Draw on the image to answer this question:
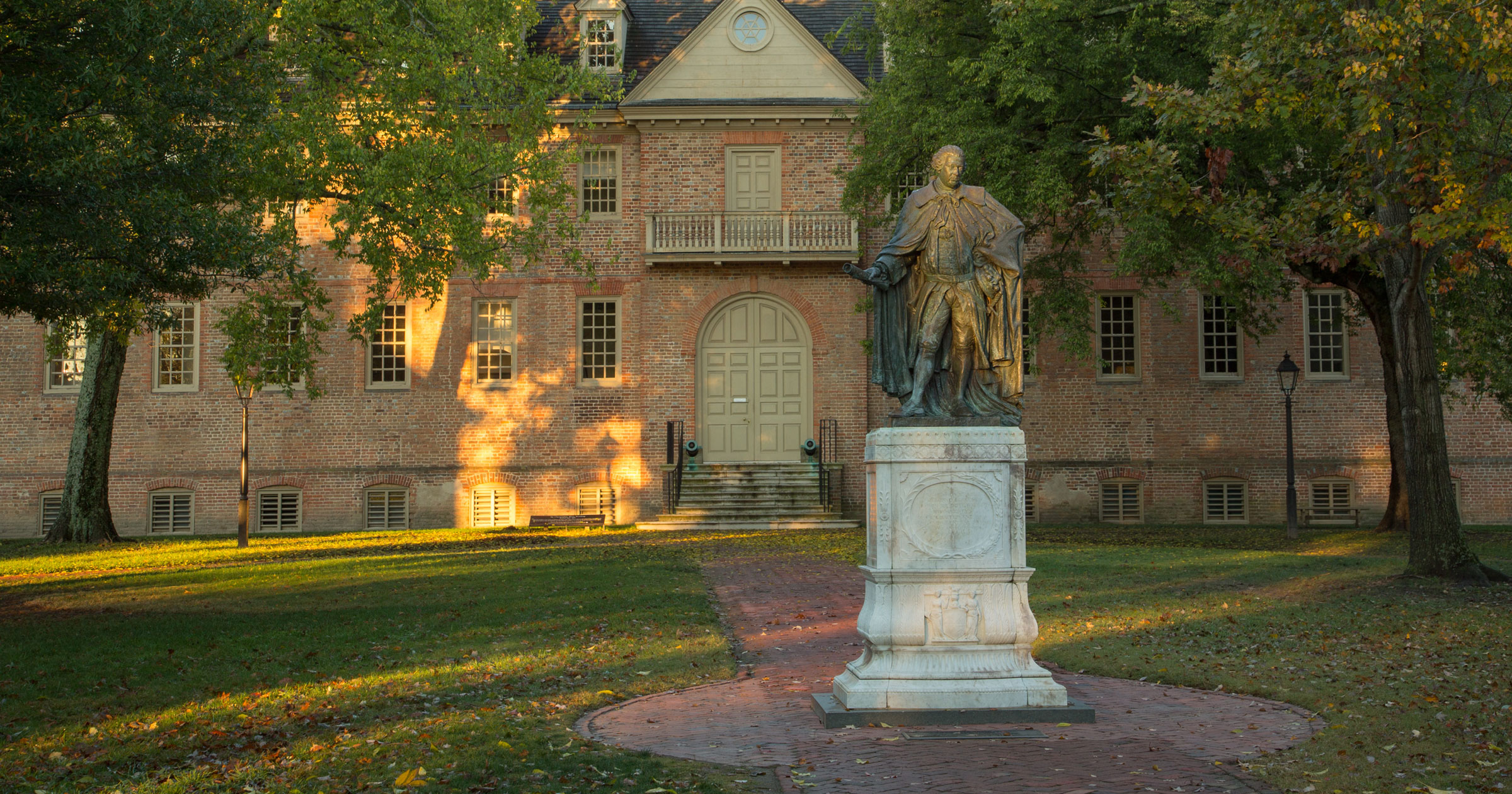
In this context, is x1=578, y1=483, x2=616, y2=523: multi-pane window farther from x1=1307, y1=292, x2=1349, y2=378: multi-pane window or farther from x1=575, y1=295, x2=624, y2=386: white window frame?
x1=1307, y1=292, x2=1349, y2=378: multi-pane window

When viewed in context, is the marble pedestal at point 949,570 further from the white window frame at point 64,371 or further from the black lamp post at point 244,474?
the white window frame at point 64,371

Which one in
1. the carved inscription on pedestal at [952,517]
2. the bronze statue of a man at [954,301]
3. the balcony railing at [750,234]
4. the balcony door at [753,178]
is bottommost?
the carved inscription on pedestal at [952,517]

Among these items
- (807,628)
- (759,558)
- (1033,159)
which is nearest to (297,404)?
(759,558)

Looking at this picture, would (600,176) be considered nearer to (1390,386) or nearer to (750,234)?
(750,234)

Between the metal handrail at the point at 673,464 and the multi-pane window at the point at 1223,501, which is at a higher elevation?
the metal handrail at the point at 673,464

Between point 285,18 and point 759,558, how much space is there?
9.66 m

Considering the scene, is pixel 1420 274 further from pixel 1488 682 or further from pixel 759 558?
pixel 759 558

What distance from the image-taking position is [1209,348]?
25359 millimetres

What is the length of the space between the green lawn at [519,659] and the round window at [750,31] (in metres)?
12.4

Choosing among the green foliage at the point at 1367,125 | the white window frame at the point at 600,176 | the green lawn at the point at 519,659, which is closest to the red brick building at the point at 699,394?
the white window frame at the point at 600,176

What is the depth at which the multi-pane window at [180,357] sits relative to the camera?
25.7 metres

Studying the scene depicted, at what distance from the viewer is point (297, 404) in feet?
83.1

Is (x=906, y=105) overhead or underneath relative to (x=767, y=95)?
underneath

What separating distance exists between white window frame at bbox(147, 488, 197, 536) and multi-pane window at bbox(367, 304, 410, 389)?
4.52 m
